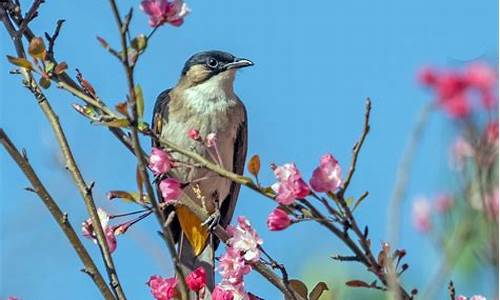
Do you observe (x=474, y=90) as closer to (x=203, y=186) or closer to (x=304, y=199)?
(x=304, y=199)

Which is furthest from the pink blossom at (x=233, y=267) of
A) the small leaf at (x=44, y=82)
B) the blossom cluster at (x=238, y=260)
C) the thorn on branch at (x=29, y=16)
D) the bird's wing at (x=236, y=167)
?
the bird's wing at (x=236, y=167)

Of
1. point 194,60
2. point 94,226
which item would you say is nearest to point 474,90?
point 94,226

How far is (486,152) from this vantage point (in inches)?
87.4

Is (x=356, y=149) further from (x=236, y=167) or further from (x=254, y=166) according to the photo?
(x=236, y=167)

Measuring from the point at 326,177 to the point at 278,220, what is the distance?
0.62ft

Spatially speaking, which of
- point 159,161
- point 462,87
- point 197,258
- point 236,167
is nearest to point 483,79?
point 462,87

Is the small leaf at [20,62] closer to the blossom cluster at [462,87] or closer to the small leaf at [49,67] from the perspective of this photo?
the small leaf at [49,67]

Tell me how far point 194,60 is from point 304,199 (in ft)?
10.6

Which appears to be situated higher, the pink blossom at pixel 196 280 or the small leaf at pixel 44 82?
the small leaf at pixel 44 82

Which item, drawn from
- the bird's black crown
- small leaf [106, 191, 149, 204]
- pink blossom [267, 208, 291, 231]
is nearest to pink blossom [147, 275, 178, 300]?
small leaf [106, 191, 149, 204]

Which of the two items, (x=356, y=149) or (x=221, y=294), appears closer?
(x=356, y=149)

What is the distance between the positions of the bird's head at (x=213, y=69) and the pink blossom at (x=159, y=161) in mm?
2391

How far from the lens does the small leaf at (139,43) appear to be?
2.10m

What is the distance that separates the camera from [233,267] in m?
2.50
